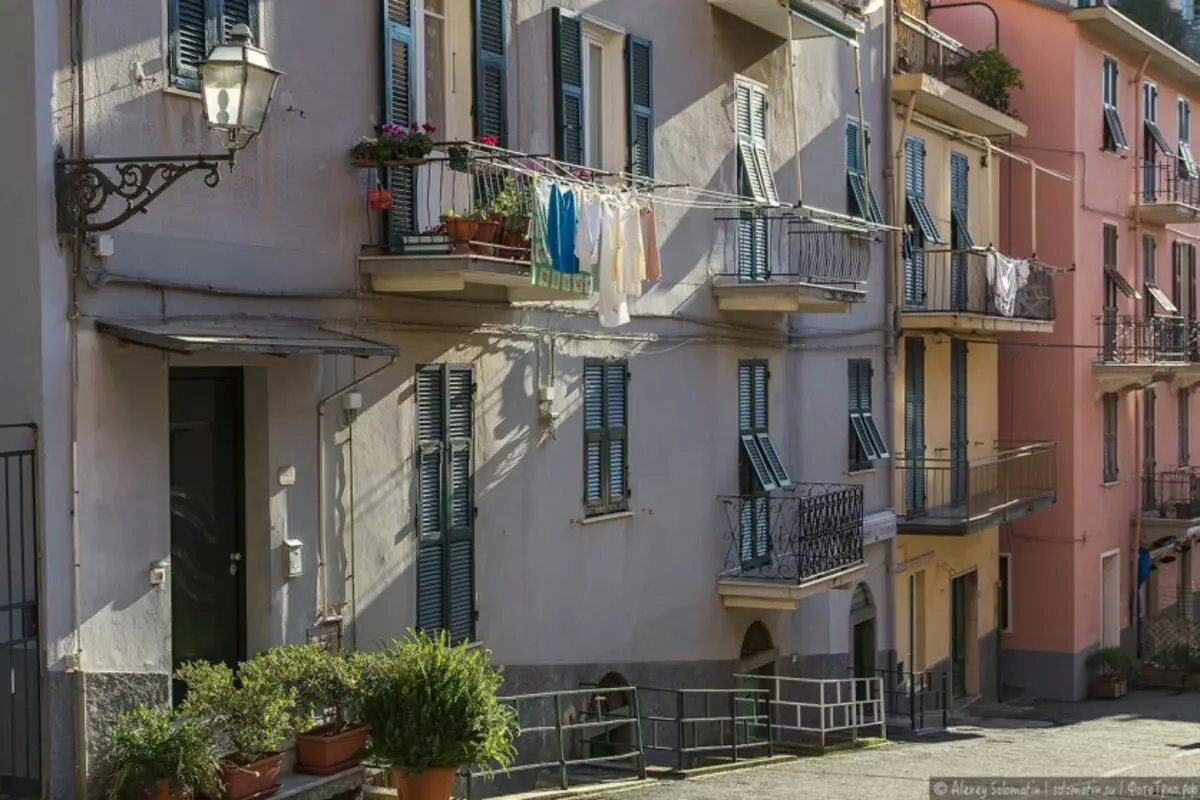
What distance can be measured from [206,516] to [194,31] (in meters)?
3.35

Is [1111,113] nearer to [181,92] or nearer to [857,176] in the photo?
[857,176]

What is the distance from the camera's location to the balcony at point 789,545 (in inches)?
739

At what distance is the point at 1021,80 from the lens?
27750 mm

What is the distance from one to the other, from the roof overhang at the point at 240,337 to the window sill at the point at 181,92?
1470mm

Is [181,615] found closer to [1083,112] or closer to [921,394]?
[921,394]

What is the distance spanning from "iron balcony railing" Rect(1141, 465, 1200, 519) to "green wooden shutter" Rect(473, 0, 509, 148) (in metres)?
21.6

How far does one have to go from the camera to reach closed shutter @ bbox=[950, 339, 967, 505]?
2620 centimetres

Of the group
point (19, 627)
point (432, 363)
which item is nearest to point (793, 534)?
point (432, 363)

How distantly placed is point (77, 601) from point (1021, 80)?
2122 cm

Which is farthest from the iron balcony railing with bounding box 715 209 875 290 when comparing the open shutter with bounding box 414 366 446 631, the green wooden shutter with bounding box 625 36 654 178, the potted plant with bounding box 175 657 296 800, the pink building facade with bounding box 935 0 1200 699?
the potted plant with bounding box 175 657 296 800

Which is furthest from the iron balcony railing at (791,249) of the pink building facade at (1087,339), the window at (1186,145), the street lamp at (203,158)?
the window at (1186,145)

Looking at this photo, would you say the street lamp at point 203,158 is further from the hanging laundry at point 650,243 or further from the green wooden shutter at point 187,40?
the hanging laundry at point 650,243

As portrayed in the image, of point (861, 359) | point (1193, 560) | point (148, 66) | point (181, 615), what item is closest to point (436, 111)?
point (148, 66)

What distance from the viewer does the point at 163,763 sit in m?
10.0
